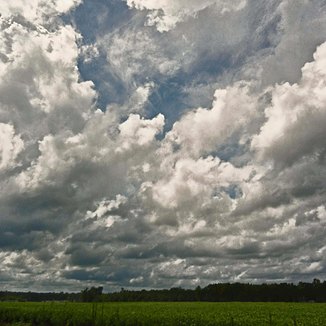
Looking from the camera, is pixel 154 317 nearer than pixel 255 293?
Yes

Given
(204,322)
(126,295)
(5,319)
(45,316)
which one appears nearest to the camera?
(204,322)

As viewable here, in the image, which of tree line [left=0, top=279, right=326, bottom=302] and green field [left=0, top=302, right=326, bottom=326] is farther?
tree line [left=0, top=279, right=326, bottom=302]

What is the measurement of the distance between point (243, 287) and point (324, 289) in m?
27.0

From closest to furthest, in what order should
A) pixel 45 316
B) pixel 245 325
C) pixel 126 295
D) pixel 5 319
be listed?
pixel 245 325, pixel 45 316, pixel 5 319, pixel 126 295

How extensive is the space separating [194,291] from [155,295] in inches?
619

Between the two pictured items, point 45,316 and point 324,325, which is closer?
Result: point 324,325

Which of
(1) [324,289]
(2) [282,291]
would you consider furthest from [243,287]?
(1) [324,289]

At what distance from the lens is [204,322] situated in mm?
31609

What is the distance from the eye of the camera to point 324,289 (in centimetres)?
13962

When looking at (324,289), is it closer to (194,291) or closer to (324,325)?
(194,291)

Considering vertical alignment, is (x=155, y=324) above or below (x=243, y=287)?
below

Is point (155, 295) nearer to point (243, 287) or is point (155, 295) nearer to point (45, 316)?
point (243, 287)

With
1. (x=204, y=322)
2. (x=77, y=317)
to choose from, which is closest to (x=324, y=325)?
(x=204, y=322)

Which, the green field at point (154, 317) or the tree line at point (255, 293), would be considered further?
the tree line at point (255, 293)
